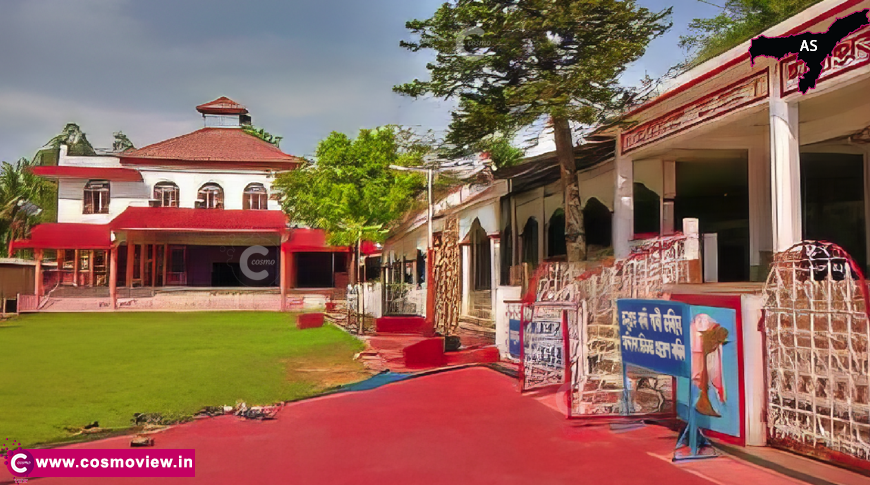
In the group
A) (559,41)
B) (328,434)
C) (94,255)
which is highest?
(559,41)

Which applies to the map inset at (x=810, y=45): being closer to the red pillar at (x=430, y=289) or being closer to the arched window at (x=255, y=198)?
the red pillar at (x=430, y=289)

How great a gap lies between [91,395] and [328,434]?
375 centimetres

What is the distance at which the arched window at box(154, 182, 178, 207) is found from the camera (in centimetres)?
2262

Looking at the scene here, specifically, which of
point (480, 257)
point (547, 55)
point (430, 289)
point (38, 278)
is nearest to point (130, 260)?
point (38, 278)

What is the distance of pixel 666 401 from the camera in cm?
672

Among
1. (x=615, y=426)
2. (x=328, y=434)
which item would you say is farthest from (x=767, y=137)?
(x=328, y=434)

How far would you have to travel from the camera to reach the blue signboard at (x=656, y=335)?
5.41 meters

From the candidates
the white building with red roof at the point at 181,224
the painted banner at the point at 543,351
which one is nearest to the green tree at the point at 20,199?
the white building with red roof at the point at 181,224

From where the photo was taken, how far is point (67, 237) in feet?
72.9

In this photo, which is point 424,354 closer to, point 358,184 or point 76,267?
point 358,184

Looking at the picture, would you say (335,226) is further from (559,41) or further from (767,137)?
(767,137)

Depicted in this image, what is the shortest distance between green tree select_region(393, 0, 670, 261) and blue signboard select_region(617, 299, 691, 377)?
4299 mm

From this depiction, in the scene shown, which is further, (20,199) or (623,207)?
(20,199)

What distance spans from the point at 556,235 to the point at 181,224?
49.5 ft
